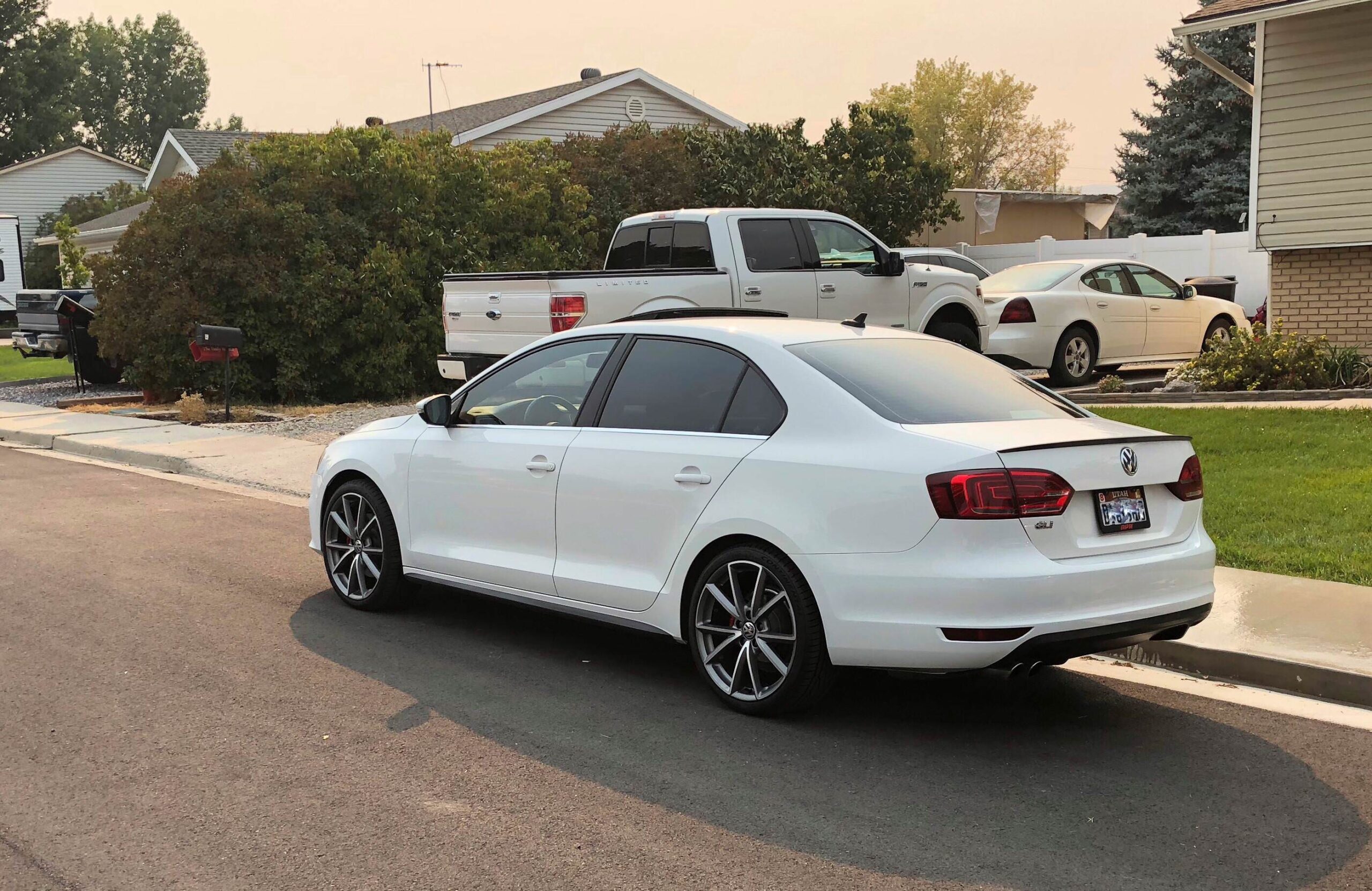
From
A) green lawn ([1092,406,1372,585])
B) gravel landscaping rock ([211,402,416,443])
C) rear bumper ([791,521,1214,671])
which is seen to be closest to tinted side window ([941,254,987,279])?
gravel landscaping rock ([211,402,416,443])

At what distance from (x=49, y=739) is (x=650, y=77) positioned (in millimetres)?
27799

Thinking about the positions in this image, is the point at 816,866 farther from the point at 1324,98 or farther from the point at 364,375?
the point at 364,375

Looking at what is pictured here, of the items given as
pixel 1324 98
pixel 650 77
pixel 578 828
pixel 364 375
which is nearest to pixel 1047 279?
pixel 1324 98

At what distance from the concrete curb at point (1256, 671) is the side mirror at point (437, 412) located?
11.7 feet

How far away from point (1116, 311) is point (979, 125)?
64885 millimetres

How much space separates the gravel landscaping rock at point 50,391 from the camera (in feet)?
71.3

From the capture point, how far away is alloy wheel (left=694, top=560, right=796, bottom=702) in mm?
5355

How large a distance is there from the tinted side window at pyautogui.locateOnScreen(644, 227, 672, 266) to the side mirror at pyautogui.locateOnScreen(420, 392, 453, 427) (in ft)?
24.6

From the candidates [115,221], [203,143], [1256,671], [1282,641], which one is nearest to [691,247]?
[1282,641]

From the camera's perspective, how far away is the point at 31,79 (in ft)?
250

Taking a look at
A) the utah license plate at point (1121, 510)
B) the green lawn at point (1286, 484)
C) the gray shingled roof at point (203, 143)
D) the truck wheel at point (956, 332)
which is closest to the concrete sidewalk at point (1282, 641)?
the green lawn at point (1286, 484)

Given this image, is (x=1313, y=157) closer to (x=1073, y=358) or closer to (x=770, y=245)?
(x=1073, y=358)

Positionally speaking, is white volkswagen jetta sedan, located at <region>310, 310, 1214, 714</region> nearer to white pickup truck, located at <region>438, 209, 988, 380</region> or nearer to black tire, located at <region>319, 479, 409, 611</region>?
black tire, located at <region>319, 479, 409, 611</region>

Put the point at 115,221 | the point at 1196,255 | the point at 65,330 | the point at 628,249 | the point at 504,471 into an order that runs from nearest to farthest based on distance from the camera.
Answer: the point at 504,471 → the point at 628,249 → the point at 65,330 → the point at 1196,255 → the point at 115,221
